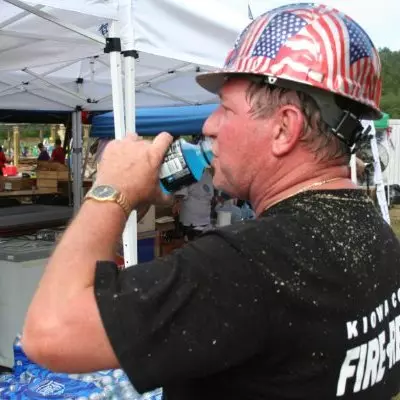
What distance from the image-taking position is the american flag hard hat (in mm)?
969

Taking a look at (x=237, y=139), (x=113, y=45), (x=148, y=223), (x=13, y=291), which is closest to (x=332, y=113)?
(x=237, y=139)

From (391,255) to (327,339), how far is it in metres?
0.29

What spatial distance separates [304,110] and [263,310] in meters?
0.39

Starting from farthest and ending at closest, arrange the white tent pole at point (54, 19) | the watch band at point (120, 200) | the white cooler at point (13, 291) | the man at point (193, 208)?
the man at point (193, 208)
the white cooler at point (13, 291)
the white tent pole at point (54, 19)
the watch band at point (120, 200)

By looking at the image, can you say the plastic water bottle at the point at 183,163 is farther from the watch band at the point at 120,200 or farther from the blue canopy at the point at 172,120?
the blue canopy at the point at 172,120

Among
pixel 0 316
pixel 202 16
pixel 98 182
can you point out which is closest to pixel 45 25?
pixel 202 16

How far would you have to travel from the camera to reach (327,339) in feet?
2.83

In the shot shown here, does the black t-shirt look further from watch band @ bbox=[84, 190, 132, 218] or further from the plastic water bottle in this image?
the plastic water bottle

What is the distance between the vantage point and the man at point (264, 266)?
789 millimetres

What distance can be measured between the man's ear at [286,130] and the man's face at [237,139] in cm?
2

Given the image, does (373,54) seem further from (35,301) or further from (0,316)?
(0,316)

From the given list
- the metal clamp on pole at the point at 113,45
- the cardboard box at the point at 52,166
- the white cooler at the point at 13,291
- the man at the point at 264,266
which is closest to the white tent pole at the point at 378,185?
the metal clamp on pole at the point at 113,45

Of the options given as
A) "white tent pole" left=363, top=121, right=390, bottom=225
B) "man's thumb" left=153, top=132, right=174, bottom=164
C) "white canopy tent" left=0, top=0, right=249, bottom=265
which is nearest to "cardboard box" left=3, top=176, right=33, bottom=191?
"white canopy tent" left=0, top=0, right=249, bottom=265

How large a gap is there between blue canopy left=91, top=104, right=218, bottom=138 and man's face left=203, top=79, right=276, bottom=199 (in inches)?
214
